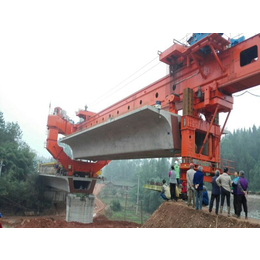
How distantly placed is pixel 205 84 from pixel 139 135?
517 cm

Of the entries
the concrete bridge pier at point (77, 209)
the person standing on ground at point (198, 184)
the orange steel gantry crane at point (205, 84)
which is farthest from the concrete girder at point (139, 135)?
the concrete bridge pier at point (77, 209)

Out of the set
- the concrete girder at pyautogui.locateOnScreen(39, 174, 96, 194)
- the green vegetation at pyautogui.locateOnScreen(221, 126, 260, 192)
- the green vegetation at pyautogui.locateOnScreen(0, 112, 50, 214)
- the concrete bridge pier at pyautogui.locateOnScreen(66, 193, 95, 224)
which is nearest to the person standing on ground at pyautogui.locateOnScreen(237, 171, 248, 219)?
the concrete bridge pier at pyautogui.locateOnScreen(66, 193, 95, 224)

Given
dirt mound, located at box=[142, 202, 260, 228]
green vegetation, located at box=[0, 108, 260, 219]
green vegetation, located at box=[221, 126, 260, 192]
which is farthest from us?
green vegetation, located at box=[221, 126, 260, 192]

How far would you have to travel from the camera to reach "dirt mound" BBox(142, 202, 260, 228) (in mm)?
6070

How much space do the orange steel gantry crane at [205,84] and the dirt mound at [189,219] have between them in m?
2.82

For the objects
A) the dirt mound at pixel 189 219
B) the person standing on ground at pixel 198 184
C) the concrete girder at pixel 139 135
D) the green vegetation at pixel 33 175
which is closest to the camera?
the dirt mound at pixel 189 219

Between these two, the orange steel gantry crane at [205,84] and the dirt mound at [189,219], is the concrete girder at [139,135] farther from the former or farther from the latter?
the dirt mound at [189,219]

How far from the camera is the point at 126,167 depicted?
378ft

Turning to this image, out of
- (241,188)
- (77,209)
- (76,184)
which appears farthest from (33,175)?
(241,188)

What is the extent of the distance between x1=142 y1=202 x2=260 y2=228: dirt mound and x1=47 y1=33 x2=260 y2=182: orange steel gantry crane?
2823 millimetres

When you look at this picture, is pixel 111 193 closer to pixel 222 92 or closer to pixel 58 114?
pixel 58 114

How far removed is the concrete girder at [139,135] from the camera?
1199 cm

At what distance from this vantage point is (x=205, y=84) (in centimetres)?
1165

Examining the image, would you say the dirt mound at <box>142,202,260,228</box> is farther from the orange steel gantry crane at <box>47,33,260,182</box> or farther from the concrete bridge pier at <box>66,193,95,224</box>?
the concrete bridge pier at <box>66,193,95,224</box>
